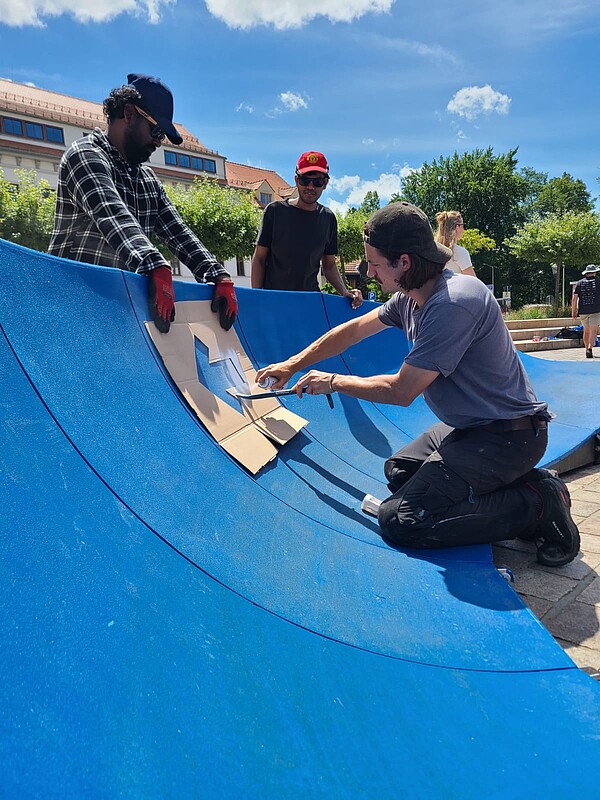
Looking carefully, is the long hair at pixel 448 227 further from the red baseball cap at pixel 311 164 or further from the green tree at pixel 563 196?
the green tree at pixel 563 196

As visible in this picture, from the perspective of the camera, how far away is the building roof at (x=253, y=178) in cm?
5059

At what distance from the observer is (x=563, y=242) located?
76.0 ft

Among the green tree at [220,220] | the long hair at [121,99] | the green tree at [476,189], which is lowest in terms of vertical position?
the long hair at [121,99]

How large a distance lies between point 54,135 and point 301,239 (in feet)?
143

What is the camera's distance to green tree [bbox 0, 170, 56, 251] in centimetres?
2072

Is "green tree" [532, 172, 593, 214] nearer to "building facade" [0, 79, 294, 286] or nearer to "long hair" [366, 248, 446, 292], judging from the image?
"building facade" [0, 79, 294, 286]

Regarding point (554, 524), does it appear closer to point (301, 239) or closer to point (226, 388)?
point (226, 388)

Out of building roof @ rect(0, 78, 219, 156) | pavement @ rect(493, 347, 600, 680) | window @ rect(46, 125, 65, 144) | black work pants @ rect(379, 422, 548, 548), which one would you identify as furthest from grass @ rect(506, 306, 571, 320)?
window @ rect(46, 125, 65, 144)

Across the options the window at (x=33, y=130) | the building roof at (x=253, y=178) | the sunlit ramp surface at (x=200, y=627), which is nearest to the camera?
the sunlit ramp surface at (x=200, y=627)

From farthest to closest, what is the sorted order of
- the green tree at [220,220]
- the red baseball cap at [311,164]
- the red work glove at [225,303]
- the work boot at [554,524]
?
the green tree at [220,220]
the red baseball cap at [311,164]
the red work glove at [225,303]
the work boot at [554,524]

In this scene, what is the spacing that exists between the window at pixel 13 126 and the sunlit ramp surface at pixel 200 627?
44306 mm

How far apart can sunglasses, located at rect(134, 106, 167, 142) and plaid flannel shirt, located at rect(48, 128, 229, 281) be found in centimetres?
18

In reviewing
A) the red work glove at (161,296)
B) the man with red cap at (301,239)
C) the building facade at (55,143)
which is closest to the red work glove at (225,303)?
the red work glove at (161,296)

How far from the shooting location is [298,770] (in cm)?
100
